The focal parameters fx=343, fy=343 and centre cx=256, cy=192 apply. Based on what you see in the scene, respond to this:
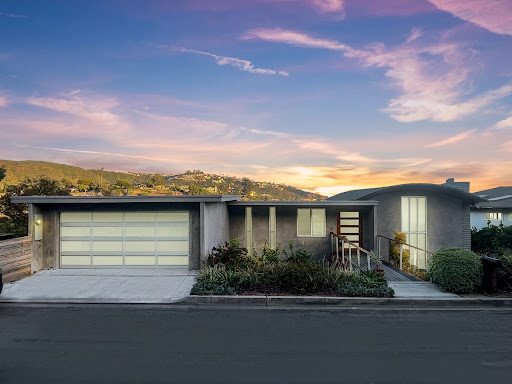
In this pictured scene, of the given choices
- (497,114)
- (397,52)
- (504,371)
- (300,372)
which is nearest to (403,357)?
(504,371)

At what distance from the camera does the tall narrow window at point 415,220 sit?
51.6 ft

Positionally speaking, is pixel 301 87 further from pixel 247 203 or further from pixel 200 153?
pixel 200 153

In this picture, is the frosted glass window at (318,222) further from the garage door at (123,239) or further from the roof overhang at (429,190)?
the garage door at (123,239)

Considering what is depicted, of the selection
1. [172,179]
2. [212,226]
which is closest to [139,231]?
[212,226]

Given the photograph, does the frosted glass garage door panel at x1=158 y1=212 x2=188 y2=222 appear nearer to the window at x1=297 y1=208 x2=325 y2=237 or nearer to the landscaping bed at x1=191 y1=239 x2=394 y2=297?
the landscaping bed at x1=191 y1=239 x2=394 y2=297

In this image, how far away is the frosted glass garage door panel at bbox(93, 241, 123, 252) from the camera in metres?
12.3

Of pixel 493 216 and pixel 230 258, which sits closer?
pixel 230 258

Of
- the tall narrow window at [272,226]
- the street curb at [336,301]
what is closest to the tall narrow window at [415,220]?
the tall narrow window at [272,226]

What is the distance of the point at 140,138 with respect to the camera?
2609 centimetres

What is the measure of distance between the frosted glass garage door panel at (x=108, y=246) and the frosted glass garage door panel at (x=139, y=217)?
0.90 metres

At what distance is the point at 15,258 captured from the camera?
10.5 meters

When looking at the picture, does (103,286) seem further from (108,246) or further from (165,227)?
(165,227)

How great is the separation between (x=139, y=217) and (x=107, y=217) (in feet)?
3.80

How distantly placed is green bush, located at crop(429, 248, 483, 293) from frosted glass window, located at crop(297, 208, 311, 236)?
6.01 meters
